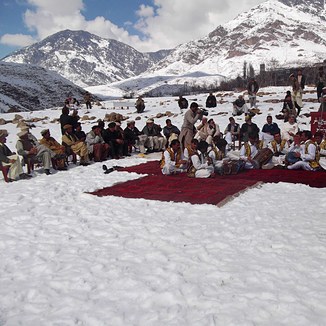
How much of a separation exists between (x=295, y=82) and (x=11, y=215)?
38.0ft

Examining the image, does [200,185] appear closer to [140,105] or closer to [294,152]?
[294,152]

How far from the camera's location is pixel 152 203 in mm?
5949

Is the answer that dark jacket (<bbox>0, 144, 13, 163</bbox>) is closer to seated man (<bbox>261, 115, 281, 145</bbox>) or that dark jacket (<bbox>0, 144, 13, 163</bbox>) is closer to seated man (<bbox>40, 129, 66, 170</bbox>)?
seated man (<bbox>40, 129, 66, 170</bbox>)

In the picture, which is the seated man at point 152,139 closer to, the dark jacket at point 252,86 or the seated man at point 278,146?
the seated man at point 278,146

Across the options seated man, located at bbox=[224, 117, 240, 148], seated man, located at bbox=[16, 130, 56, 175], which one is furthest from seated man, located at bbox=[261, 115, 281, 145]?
seated man, located at bbox=[16, 130, 56, 175]

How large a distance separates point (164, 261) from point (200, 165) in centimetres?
396

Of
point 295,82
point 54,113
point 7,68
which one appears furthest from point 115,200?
point 7,68

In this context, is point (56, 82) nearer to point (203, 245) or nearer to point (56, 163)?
point (56, 163)

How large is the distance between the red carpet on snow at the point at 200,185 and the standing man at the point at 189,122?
60.6 inches

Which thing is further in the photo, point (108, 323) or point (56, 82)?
point (56, 82)

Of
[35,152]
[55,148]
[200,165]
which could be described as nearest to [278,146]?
[200,165]

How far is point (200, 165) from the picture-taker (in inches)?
298

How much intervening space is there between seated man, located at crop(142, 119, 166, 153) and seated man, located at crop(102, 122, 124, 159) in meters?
1.01

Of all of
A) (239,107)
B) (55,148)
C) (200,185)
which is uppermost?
(239,107)
